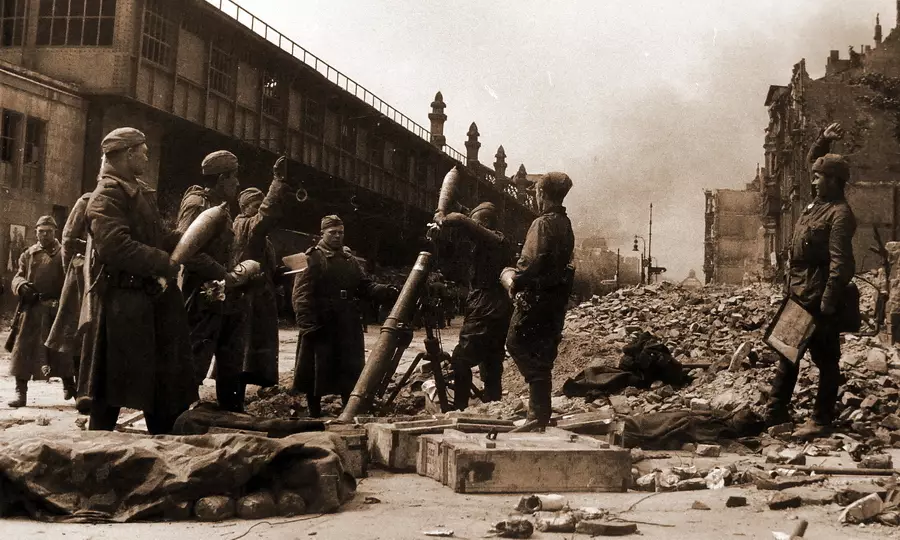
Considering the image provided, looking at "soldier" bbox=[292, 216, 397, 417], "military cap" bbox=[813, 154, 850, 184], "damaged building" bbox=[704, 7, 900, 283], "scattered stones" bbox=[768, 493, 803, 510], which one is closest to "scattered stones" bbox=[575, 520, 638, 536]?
"scattered stones" bbox=[768, 493, 803, 510]

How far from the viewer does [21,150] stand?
749 inches

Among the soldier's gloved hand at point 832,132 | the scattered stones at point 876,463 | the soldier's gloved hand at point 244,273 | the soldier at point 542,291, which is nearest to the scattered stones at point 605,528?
the soldier at point 542,291

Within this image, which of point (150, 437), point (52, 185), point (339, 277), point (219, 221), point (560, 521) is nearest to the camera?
point (560, 521)

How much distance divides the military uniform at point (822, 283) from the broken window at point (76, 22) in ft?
56.7

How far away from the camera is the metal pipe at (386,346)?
791 cm

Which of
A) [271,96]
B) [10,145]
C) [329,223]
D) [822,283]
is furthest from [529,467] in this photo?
[271,96]

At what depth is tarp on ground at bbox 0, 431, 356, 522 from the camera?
458cm

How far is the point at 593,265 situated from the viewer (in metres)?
68.9

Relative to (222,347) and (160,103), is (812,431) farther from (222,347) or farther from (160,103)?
(160,103)

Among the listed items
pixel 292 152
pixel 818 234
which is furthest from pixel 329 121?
pixel 818 234

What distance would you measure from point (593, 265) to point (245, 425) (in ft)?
211

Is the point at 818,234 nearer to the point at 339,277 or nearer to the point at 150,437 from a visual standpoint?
the point at 339,277

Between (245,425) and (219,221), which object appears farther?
(219,221)

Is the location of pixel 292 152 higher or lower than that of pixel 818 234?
higher
